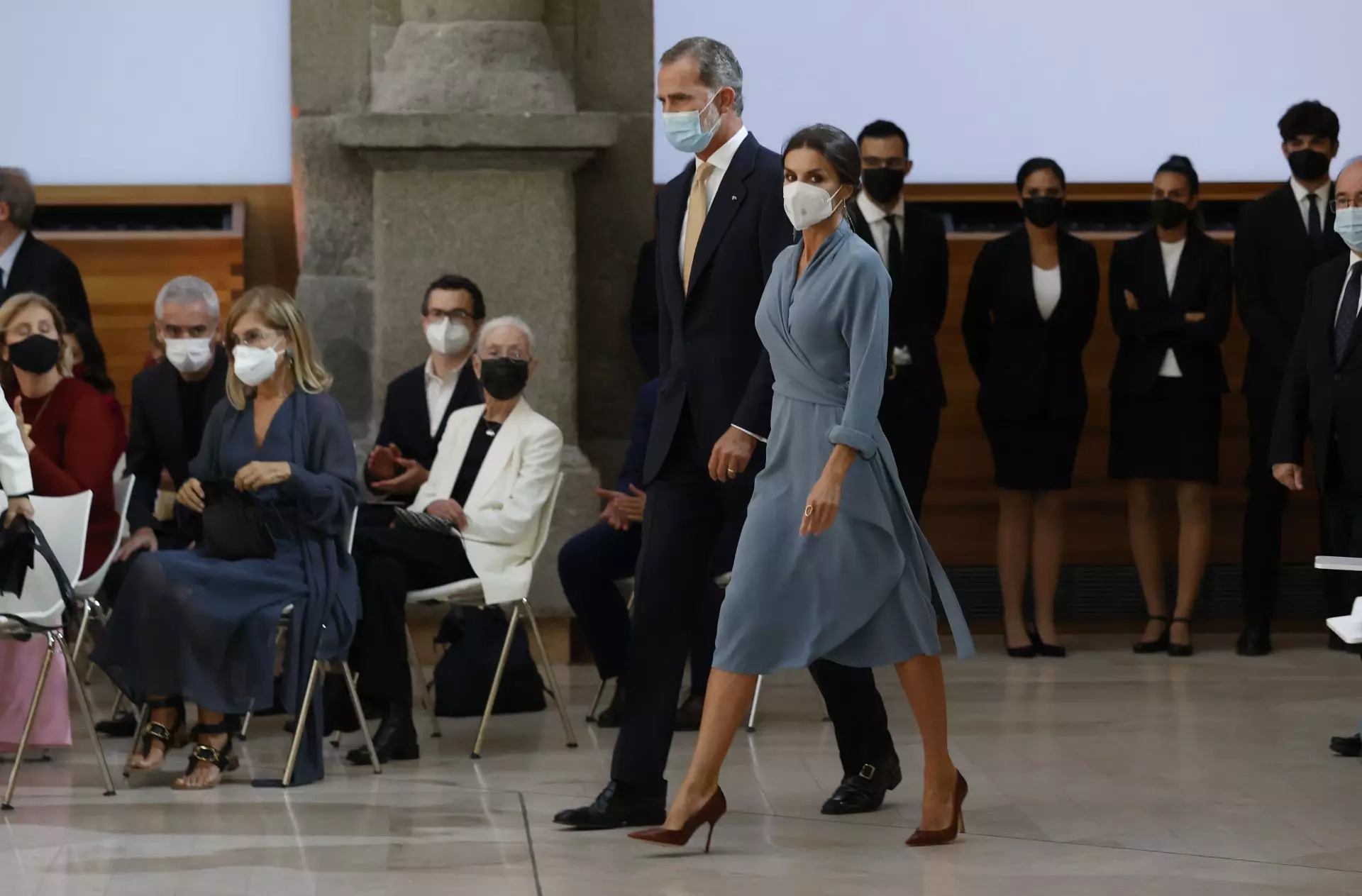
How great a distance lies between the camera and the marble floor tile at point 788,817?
4.61 metres

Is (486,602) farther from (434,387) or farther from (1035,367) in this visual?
(1035,367)

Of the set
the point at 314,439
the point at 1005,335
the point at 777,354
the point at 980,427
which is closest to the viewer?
the point at 777,354

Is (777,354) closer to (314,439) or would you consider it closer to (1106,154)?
(314,439)

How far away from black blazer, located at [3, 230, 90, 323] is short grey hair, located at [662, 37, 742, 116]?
3113 millimetres

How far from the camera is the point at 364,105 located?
808 cm

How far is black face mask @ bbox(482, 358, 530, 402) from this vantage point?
6473mm

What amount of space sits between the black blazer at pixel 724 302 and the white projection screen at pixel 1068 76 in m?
3.60

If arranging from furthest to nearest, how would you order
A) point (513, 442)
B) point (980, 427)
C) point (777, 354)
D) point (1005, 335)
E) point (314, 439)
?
point (980, 427) < point (1005, 335) < point (513, 442) < point (314, 439) < point (777, 354)

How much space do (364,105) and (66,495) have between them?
2.45 metres

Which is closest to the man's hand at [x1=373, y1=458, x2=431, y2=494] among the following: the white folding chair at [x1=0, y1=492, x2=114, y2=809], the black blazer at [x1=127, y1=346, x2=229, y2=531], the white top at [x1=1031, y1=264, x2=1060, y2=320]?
the black blazer at [x1=127, y1=346, x2=229, y2=531]

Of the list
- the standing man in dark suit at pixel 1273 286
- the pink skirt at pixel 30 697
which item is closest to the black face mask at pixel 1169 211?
the standing man in dark suit at pixel 1273 286

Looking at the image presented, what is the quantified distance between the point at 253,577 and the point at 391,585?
517mm

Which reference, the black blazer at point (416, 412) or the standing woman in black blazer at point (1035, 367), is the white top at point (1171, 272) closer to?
the standing woman in black blazer at point (1035, 367)

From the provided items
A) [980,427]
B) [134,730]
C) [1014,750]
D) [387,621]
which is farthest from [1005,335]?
[134,730]
